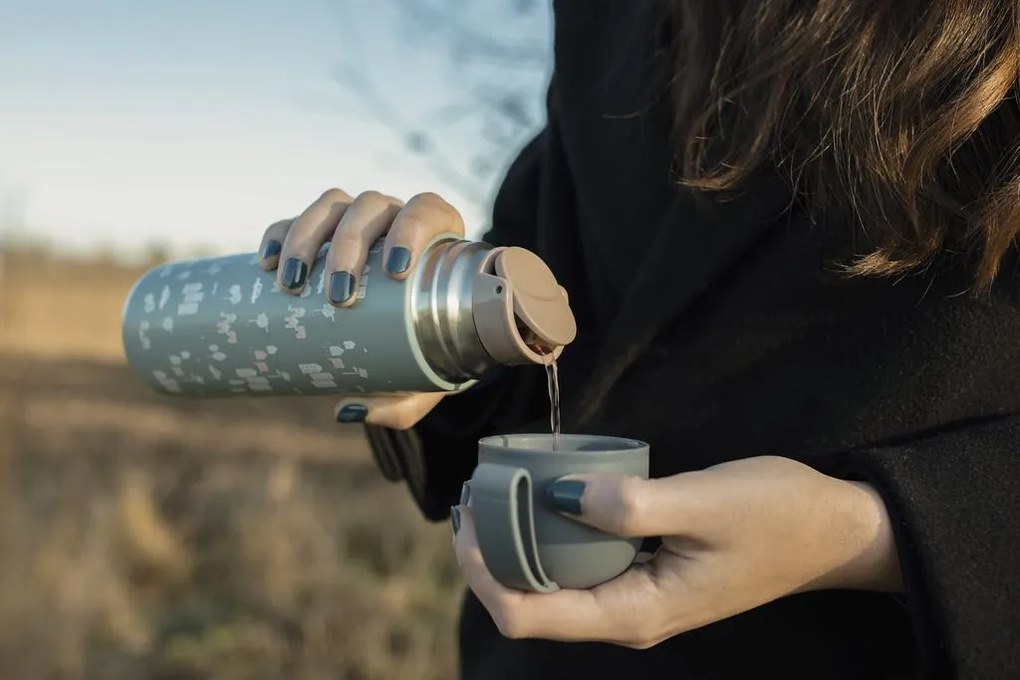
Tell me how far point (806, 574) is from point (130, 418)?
5.23m

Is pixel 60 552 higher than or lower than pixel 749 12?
lower

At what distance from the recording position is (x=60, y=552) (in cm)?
270

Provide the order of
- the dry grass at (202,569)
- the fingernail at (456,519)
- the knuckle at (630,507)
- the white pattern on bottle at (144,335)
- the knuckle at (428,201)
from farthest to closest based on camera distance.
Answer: the dry grass at (202,569), the white pattern on bottle at (144,335), the knuckle at (428,201), the fingernail at (456,519), the knuckle at (630,507)

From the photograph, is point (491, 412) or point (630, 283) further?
point (491, 412)

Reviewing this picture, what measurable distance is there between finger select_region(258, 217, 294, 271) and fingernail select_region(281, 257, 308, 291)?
29 mm

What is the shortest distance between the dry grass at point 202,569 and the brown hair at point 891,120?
5.99 feet

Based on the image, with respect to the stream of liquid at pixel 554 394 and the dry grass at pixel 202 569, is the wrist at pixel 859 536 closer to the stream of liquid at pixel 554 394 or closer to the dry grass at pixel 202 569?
the stream of liquid at pixel 554 394

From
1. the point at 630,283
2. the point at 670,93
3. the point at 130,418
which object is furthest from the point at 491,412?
the point at 130,418

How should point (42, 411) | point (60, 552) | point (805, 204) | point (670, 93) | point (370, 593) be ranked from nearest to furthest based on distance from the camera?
point (805, 204) → point (670, 93) → point (370, 593) → point (60, 552) → point (42, 411)

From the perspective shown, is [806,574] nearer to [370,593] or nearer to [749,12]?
[749,12]

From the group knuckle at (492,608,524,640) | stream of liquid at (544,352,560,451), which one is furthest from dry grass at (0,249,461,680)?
knuckle at (492,608,524,640)

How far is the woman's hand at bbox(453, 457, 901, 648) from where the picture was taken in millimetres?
621

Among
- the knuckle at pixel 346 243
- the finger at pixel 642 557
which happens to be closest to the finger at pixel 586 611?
the finger at pixel 642 557

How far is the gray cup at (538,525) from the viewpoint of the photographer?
642 millimetres
